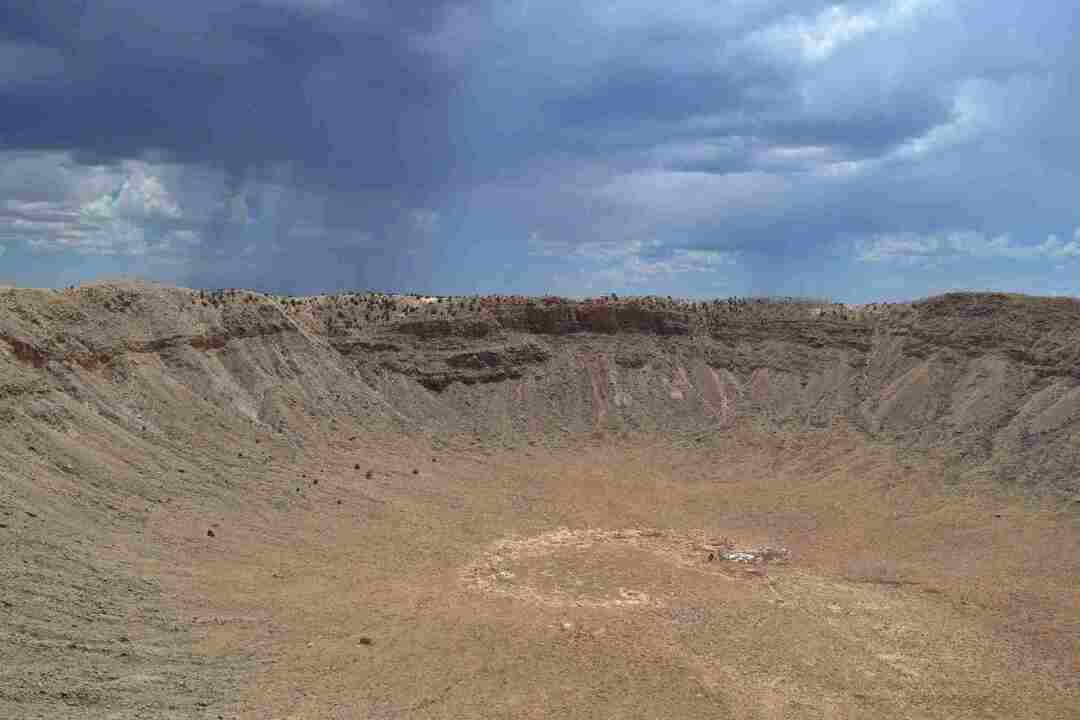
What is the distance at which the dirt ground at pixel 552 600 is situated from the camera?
677 inches

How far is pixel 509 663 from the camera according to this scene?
63.0ft

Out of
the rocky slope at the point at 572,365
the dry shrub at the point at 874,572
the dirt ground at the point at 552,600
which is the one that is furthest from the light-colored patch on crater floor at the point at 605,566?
the rocky slope at the point at 572,365

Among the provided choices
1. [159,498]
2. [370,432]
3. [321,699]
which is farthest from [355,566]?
[370,432]

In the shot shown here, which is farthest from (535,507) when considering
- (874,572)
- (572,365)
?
(572,365)

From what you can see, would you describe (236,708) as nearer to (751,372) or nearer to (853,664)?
(853,664)

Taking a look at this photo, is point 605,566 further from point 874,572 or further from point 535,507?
point 874,572

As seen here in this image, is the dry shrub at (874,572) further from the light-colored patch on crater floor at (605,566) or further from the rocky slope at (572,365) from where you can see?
the rocky slope at (572,365)

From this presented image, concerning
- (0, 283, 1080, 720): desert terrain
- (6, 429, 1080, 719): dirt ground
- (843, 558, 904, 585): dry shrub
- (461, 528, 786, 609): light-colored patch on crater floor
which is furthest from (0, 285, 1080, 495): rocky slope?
(461, 528, 786, 609): light-colored patch on crater floor

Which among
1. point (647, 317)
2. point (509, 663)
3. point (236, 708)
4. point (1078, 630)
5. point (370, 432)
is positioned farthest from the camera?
point (647, 317)

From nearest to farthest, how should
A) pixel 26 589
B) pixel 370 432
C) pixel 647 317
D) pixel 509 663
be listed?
1. pixel 26 589
2. pixel 509 663
3. pixel 370 432
4. pixel 647 317

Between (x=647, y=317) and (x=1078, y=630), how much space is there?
33645 mm

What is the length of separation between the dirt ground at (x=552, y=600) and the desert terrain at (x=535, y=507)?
0.37ft

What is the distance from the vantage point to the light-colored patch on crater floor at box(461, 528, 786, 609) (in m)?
24.5

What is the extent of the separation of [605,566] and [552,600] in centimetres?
371
